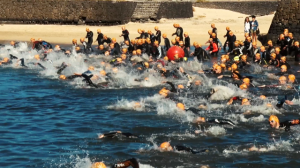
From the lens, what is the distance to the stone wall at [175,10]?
42.6m

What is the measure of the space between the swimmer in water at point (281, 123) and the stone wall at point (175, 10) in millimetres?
26804

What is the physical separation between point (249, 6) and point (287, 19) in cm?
1704

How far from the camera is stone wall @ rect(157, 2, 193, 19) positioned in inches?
1678

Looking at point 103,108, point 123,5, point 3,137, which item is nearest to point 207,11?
point 123,5

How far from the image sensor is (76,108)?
63.8 feet

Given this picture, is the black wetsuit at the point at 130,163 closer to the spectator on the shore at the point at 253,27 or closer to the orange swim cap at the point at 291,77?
the orange swim cap at the point at 291,77

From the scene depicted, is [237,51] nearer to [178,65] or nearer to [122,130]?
[178,65]

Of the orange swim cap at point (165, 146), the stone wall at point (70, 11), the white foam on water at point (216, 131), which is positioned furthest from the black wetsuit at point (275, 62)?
the stone wall at point (70, 11)

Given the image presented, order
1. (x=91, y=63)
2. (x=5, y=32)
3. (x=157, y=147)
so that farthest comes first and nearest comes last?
1. (x=5, y=32)
2. (x=91, y=63)
3. (x=157, y=147)

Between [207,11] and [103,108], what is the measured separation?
30.0 meters

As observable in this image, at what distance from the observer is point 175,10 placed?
4384cm

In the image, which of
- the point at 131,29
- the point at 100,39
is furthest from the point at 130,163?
the point at 131,29

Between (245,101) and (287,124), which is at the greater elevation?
(245,101)

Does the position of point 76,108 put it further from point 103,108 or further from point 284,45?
point 284,45
